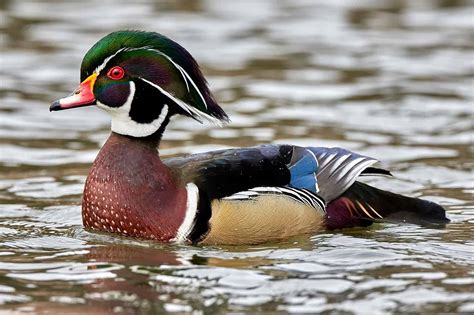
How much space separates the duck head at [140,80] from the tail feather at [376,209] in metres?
1.04

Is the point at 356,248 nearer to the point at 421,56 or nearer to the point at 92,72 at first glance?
the point at 92,72

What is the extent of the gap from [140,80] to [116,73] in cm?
16

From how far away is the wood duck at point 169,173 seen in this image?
750 centimetres

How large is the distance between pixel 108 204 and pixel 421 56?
8468 millimetres

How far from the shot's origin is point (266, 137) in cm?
1149

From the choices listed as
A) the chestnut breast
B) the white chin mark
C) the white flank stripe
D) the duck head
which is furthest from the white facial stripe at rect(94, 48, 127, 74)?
the white flank stripe

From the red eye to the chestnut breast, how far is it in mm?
379

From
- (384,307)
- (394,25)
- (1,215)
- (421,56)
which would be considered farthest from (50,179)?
(394,25)

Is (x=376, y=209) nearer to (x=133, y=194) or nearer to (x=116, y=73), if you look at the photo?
(x=133, y=194)

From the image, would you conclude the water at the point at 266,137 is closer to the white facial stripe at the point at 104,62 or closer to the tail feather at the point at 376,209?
the tail feather at the point at 376,209

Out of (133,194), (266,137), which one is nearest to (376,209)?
(133,194)

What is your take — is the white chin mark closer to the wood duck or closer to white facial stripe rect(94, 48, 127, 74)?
the wood duck

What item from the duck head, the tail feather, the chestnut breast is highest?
the duck head

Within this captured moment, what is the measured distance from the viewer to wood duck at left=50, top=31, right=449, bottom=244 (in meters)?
7.50
